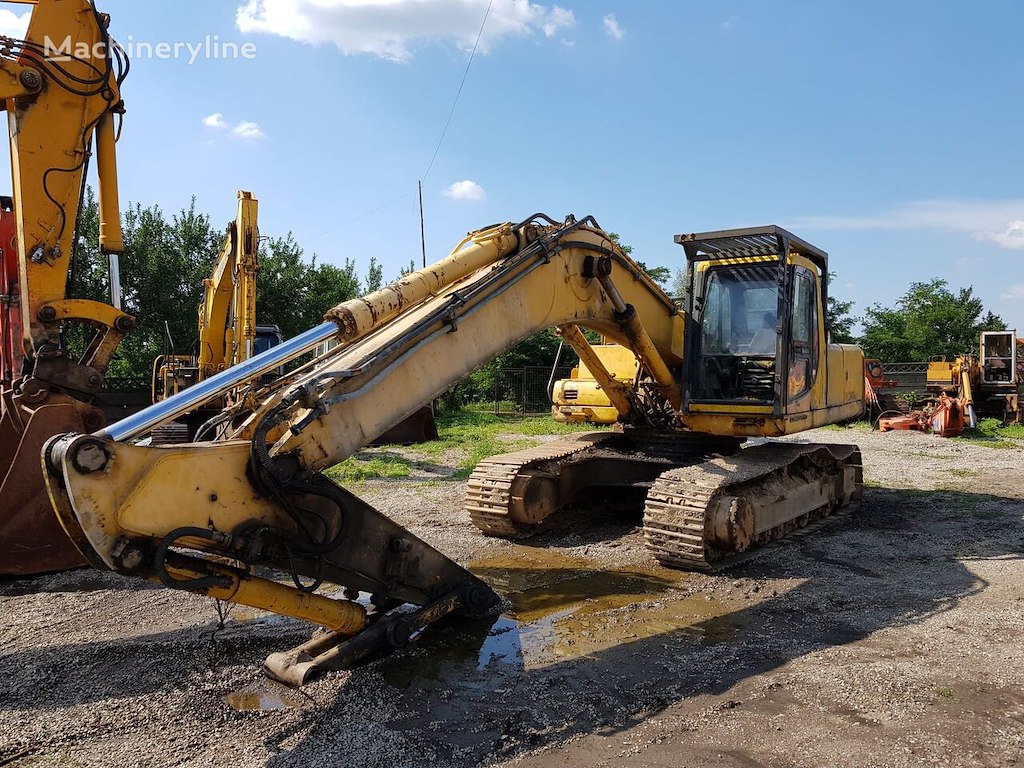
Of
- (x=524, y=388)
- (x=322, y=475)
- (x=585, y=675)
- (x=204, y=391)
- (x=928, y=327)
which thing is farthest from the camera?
(x=928, y=327)

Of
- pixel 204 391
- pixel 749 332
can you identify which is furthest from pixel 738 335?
pixel 204 391

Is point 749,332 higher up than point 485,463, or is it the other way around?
point 749,332

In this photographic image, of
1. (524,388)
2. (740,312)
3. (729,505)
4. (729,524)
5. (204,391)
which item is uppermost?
(740,312)

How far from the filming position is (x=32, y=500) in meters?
6.07

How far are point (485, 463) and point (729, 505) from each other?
2.62 meters

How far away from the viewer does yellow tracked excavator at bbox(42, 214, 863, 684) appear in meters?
3.76

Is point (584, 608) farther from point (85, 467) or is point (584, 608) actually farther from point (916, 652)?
point (85, 467)

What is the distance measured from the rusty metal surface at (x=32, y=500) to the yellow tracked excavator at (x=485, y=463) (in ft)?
4.91

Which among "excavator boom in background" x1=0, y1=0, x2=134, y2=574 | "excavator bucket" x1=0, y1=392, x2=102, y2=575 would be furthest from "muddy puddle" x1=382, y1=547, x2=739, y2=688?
"excavator boom in background" x1=0, y1=0, x2=134, y2=574

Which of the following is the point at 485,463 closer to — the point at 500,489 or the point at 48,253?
the point at 500,489

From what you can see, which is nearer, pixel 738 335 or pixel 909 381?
pixel 738 335

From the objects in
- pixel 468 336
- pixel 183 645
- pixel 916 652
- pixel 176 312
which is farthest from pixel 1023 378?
pixel 176 312

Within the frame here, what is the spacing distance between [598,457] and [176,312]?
2427 centimetres

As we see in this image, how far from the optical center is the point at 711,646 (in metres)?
5.16
